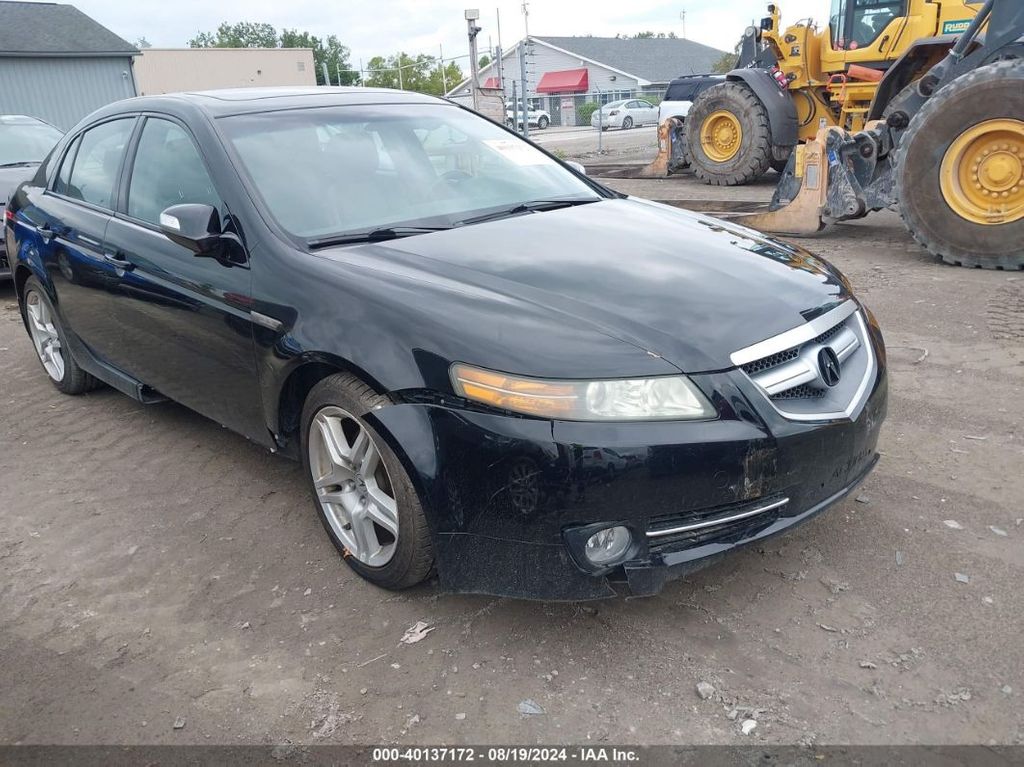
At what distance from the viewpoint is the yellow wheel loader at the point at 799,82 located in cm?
1152

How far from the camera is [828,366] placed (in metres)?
2.62

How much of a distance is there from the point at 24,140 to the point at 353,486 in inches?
329

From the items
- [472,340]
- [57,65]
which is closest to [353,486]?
[472,340]

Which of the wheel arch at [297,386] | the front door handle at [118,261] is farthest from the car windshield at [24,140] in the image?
the wheel arch at [297,386]

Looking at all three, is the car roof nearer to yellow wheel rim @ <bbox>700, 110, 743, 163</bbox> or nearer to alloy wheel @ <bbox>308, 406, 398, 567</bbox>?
alloy wheel @ <bbox>308, 406, 398, 567</bbox>

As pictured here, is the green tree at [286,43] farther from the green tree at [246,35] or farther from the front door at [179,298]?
the front door at [179,298]

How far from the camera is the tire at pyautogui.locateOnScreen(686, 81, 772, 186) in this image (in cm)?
1227

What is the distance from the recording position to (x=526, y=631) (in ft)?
8.78

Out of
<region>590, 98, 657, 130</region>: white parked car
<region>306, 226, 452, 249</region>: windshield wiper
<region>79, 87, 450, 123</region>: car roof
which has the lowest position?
<region>306, 226, 452, 249</region>: windshield wiper

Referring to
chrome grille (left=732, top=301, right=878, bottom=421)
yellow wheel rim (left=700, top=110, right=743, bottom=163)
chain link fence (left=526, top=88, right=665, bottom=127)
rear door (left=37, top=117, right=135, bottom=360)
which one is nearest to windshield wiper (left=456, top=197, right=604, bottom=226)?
chrome grille (left=732, top=301, right=878, bottom=421)

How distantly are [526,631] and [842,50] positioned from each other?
11.9m

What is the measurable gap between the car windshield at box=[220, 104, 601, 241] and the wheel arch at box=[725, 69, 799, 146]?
932cm

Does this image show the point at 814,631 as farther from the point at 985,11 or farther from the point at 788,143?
the point at 788,143

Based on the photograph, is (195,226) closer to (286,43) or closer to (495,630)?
(495,630)
